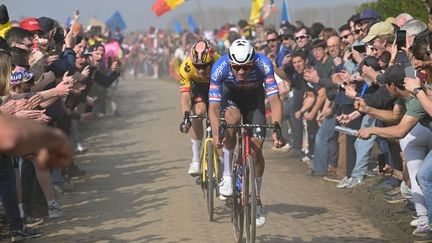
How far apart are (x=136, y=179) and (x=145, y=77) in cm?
3543

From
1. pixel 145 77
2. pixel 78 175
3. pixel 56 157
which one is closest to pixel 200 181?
pixel 78 175

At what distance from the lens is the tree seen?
14573mm

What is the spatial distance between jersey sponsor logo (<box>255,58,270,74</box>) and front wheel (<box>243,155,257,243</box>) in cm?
107

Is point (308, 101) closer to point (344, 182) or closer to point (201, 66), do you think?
point (344, 182)

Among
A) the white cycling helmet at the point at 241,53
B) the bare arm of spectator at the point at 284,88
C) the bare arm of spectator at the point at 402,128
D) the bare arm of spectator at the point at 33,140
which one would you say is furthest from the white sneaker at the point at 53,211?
the bare arm of spectator at the point at 33,140

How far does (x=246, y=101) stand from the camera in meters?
9.01

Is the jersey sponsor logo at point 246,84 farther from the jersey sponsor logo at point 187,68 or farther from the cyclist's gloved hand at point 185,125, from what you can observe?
the jersey sponsor logo at point 187,68

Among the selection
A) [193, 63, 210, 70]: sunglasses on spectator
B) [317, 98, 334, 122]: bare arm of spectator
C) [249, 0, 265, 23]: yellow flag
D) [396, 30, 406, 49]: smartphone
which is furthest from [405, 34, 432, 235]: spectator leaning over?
[249, 0, 265, 23]: yellow flag

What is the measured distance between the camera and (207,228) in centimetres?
898

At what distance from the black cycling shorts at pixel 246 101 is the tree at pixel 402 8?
6122 mm

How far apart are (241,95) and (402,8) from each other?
24.1 feet

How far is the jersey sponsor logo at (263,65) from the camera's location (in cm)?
864

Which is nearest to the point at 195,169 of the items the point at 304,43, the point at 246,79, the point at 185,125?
the point at 185,125

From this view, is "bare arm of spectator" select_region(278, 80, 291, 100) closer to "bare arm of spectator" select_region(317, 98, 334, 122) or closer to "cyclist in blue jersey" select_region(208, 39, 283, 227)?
"bare arm of spectator" select_region(317, 98, 334, 122)
